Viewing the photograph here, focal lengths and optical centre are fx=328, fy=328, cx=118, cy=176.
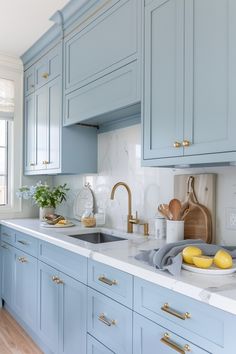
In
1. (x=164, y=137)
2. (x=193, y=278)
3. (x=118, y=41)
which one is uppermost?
(x=118, y=41)

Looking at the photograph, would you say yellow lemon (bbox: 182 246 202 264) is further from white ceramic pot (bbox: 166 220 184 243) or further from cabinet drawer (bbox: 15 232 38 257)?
cabinet drawer (bbox: 15 232 38 257)

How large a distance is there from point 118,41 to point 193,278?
1.54 meters

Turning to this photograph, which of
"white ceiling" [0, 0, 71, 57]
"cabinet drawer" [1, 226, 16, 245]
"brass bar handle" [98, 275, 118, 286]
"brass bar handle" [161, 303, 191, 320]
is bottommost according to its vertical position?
"cabinet drawer" [1, 226, 16, 245]

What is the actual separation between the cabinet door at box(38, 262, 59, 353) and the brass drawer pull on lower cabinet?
109 cm

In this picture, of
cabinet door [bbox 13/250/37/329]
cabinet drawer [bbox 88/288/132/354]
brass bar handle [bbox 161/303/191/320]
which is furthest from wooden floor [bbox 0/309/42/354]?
brass bar handle [bbox 161/303/191/320]

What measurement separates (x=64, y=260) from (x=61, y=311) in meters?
0.35

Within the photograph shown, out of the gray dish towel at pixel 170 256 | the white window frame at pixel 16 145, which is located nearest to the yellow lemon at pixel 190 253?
the gray dish towel at pixel 170 256

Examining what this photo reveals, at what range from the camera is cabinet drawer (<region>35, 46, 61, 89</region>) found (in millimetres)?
2895

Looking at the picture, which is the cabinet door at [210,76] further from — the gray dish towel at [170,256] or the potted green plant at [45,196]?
the potted green plant at [45,196]

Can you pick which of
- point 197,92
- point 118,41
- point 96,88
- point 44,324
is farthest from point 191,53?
point 44,324

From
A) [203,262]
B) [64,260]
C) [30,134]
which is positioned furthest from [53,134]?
[203,262]

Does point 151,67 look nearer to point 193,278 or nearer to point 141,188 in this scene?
point 141,188

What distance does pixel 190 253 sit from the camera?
1.38 m

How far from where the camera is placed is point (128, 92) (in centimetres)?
199
